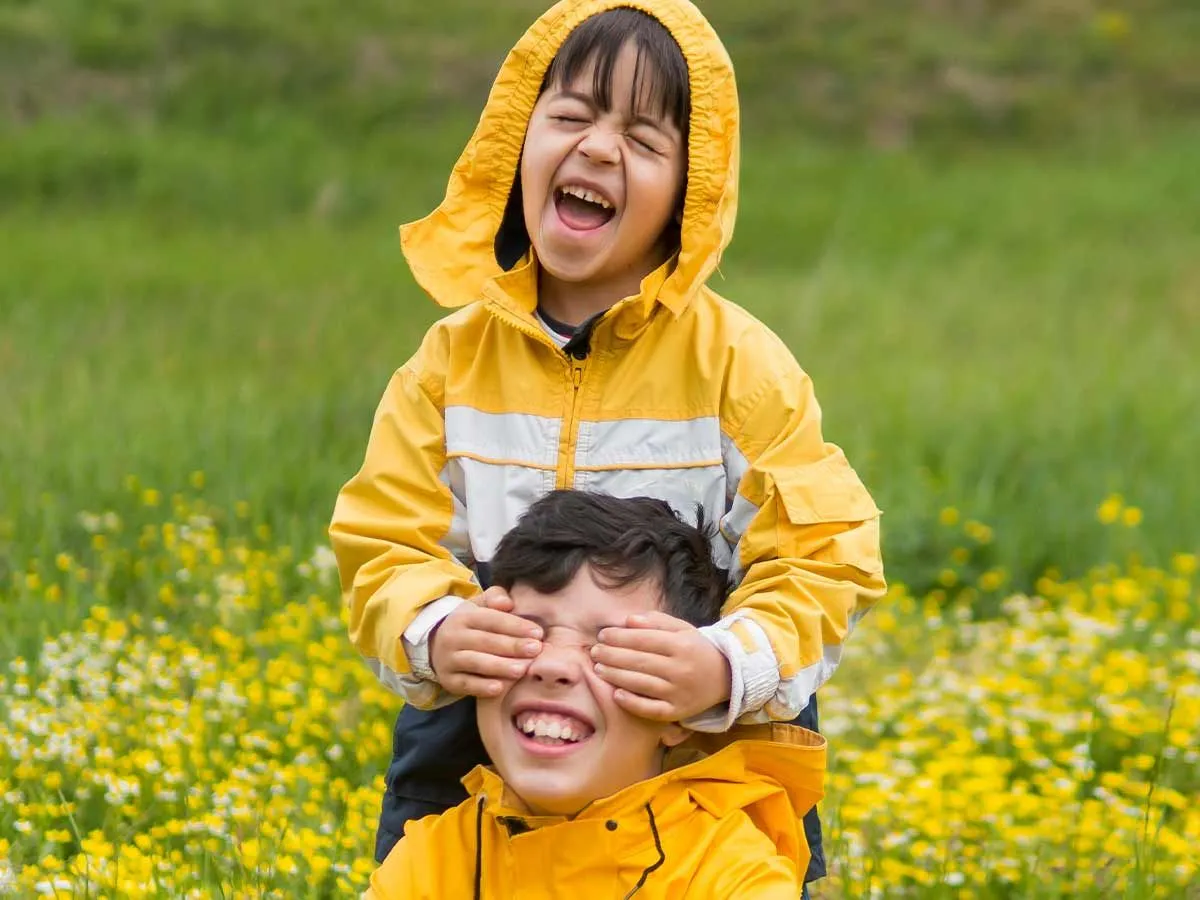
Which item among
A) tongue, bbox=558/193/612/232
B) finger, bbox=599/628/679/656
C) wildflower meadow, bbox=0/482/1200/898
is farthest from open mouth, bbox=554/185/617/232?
wildflower meadow, bbox=0/482/1200/898

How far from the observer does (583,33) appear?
2869mm

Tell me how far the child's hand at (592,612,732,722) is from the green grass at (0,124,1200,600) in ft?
9.67

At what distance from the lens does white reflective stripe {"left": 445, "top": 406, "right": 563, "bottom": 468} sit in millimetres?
2857

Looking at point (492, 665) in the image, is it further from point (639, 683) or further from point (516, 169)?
point (516, 169)

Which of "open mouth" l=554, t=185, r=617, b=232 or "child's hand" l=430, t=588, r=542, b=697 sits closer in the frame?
"child's hand" l=430, t=588, r=542, b=697

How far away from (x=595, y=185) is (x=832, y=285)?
708cm

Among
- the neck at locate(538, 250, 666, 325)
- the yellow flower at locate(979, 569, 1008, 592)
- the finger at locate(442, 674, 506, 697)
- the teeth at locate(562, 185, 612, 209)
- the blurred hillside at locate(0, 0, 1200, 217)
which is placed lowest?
the yellow flower at locate(979, 569, 1008, 592)

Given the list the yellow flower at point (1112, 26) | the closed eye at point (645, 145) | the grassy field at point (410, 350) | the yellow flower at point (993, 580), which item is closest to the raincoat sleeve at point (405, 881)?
the grassy field at point (410, 350)

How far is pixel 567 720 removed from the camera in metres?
2.62

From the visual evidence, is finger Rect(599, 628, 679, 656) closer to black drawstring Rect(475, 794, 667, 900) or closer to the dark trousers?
black drawstring Rect(475, 794, 667, 900)

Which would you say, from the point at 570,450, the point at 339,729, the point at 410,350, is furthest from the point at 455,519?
the point at 410,350

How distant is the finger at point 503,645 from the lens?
2.58 meters

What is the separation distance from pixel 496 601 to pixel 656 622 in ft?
0.78

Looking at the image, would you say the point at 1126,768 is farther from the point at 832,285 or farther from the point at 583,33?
the point at 832,285
